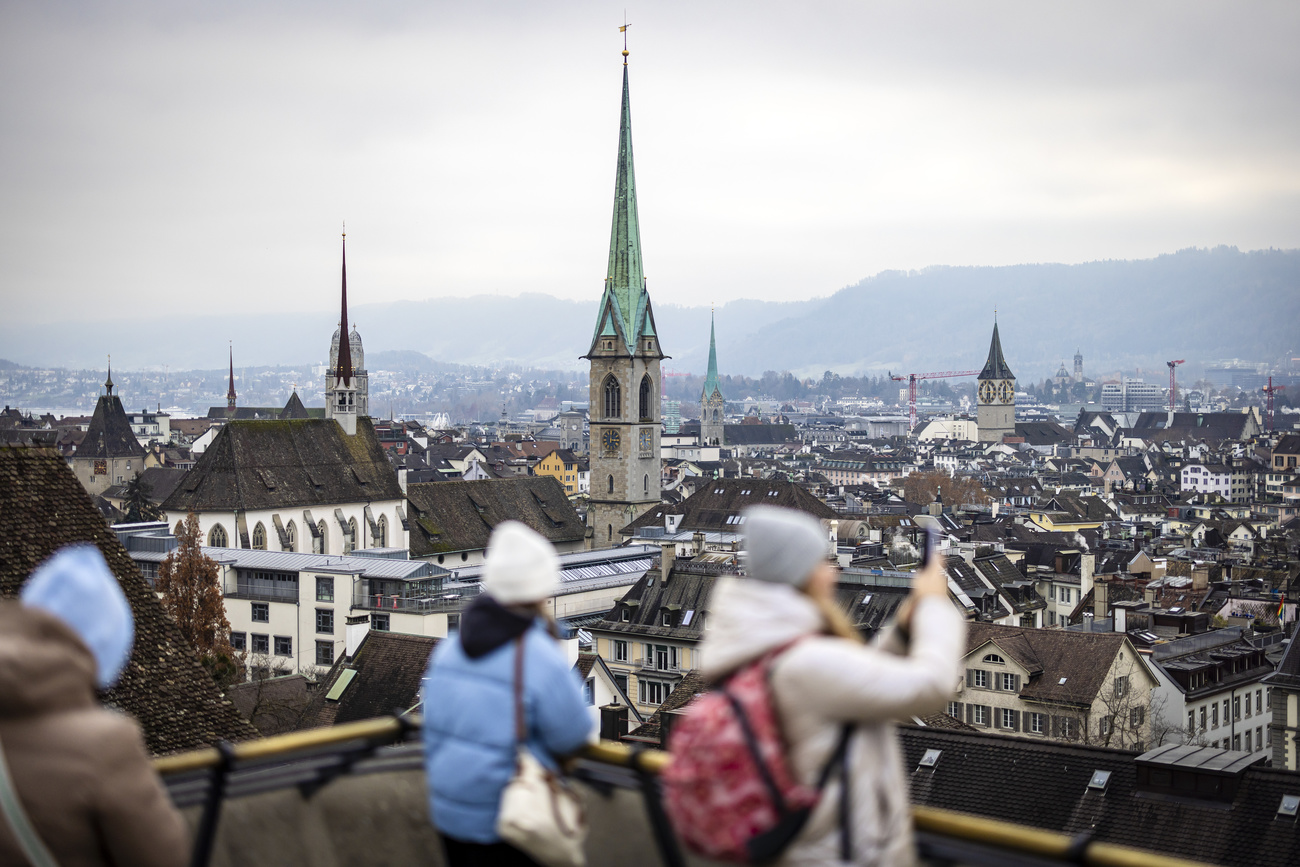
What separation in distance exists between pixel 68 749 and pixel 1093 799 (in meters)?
19.9

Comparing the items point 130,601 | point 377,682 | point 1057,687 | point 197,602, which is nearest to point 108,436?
point 197,602

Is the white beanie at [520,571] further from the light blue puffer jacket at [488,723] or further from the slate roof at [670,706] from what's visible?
the slate roof at [670,706]

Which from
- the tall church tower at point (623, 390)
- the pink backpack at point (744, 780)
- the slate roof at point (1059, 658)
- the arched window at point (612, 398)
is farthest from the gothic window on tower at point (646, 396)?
the pink backpack at point (744, 780)

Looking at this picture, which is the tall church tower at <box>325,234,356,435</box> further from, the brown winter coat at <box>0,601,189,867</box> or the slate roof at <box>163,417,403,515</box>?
the brown winter coat at <box>0,601,189,867</box>

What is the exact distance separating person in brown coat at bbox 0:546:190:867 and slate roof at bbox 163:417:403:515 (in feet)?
177

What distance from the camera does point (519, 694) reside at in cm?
458

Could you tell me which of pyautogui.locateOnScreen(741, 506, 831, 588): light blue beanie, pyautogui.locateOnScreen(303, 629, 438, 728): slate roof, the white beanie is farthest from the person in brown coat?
pyautogui.locateOnScreen(303, 629, 438, 728): slate roof

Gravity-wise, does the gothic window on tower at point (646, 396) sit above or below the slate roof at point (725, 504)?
above

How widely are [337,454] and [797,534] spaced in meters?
59.4

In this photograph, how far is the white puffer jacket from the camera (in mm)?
3611

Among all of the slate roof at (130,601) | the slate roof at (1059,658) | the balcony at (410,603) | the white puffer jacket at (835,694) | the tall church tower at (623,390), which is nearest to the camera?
the white puffer jacket at (835,694)

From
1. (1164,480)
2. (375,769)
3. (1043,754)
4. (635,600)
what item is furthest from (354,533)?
(1164,480)

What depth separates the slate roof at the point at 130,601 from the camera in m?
13.3

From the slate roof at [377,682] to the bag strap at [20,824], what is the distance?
25811 millimetres
